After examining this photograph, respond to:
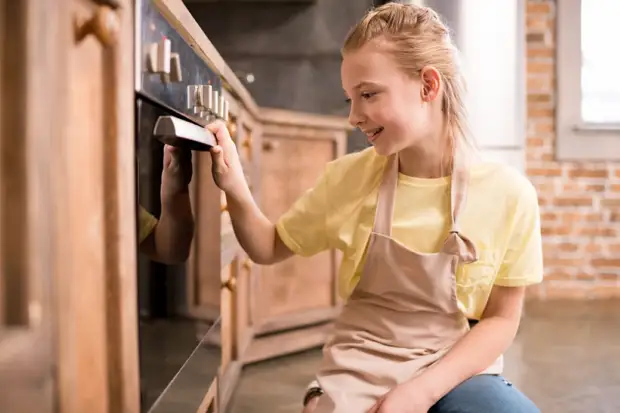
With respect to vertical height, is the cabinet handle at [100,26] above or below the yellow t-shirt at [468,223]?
above

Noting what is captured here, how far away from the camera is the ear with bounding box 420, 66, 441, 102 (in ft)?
→ 3.42

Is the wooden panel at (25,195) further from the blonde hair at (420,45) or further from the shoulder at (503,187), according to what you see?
the shoulder at (503,187)

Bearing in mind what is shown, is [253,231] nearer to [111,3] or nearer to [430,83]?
[430,83]

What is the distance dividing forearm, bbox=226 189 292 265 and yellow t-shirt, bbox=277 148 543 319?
10cm

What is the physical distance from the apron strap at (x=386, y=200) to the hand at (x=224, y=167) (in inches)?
8.6

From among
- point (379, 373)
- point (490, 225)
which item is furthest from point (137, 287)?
point (490, 225)

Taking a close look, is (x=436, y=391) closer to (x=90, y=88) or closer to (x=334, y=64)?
(x=90, y=88)

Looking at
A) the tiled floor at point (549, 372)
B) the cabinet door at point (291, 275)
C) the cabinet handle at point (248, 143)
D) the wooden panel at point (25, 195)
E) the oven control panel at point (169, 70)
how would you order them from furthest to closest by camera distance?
the cabinet door at point (291, 275) < the cabinet handle at point (248, 143) < the tiled floor at point (549, 372) < the oven control panel at point (169, 70) < the wooden panel at point (25, 195)

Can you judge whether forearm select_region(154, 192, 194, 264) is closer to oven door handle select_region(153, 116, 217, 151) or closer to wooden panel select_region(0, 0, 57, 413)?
oven door handle select_region(153, 116, 217, 151)

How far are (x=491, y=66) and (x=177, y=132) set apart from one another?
222cm

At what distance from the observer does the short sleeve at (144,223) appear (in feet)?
2.47

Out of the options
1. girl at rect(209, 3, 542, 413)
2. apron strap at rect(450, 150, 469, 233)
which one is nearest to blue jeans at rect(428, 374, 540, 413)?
girl at rect(209, 3, 542, 413)

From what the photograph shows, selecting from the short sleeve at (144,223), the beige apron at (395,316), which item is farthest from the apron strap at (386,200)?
the short sleeve at (144,223)

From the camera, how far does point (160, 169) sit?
84 cm
